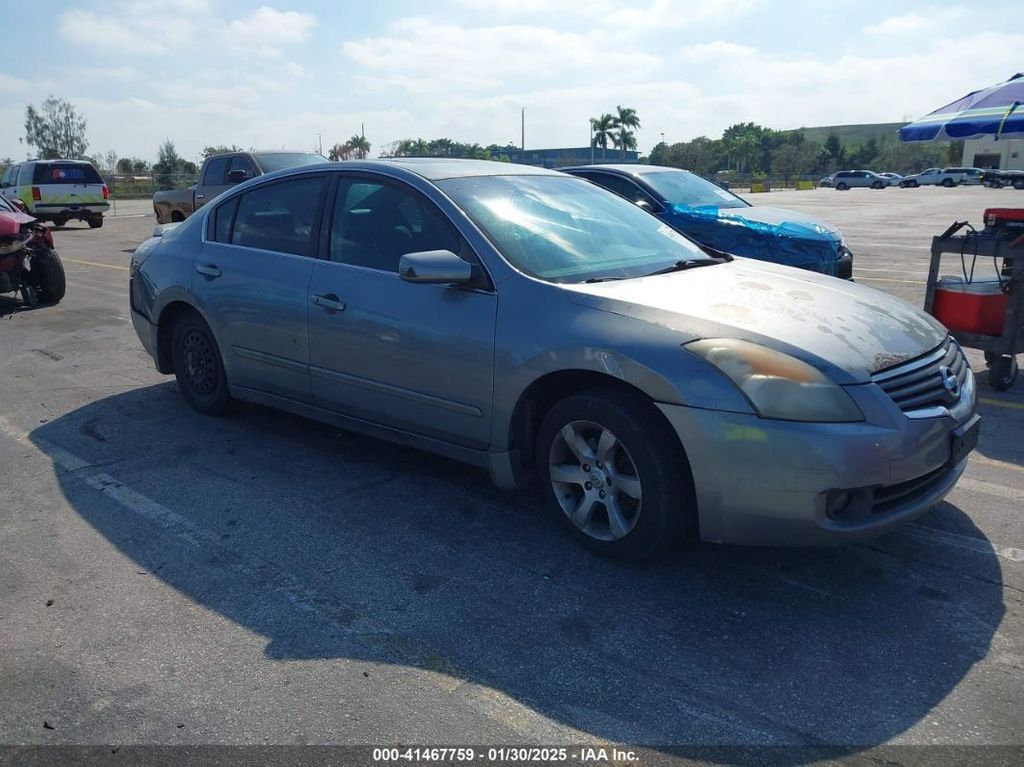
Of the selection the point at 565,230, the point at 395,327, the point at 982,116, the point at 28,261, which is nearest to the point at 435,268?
the point at 395,327

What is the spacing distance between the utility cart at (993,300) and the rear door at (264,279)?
4.57 m

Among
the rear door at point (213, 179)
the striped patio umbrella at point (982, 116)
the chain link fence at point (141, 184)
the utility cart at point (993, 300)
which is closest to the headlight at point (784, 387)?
the utility cart at point (993, 300)

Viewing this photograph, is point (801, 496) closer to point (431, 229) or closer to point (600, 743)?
point (600, 743)

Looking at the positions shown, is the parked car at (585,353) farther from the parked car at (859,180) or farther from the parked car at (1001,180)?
the parked car at (859,180)

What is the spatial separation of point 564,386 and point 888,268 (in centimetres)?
1102

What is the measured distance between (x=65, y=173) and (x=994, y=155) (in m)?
87.8

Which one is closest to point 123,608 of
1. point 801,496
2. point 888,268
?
point 801,496

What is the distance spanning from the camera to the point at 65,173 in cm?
2353

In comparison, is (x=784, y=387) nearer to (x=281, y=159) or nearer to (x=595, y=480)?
(x=595, y=480)

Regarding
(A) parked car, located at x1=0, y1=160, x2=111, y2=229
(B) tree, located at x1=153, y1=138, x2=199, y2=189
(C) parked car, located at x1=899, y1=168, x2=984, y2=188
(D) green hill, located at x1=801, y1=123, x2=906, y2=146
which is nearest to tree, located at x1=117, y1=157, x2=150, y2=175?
(B) tree, located at x1=153, y1=138, x2=199, y2=189

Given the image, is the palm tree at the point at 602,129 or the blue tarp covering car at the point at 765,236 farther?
the palm tree at the point at 602,129

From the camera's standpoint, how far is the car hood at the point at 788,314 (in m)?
3.20

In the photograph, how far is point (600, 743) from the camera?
2473 millimetres

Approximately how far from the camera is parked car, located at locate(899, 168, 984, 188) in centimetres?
6322
